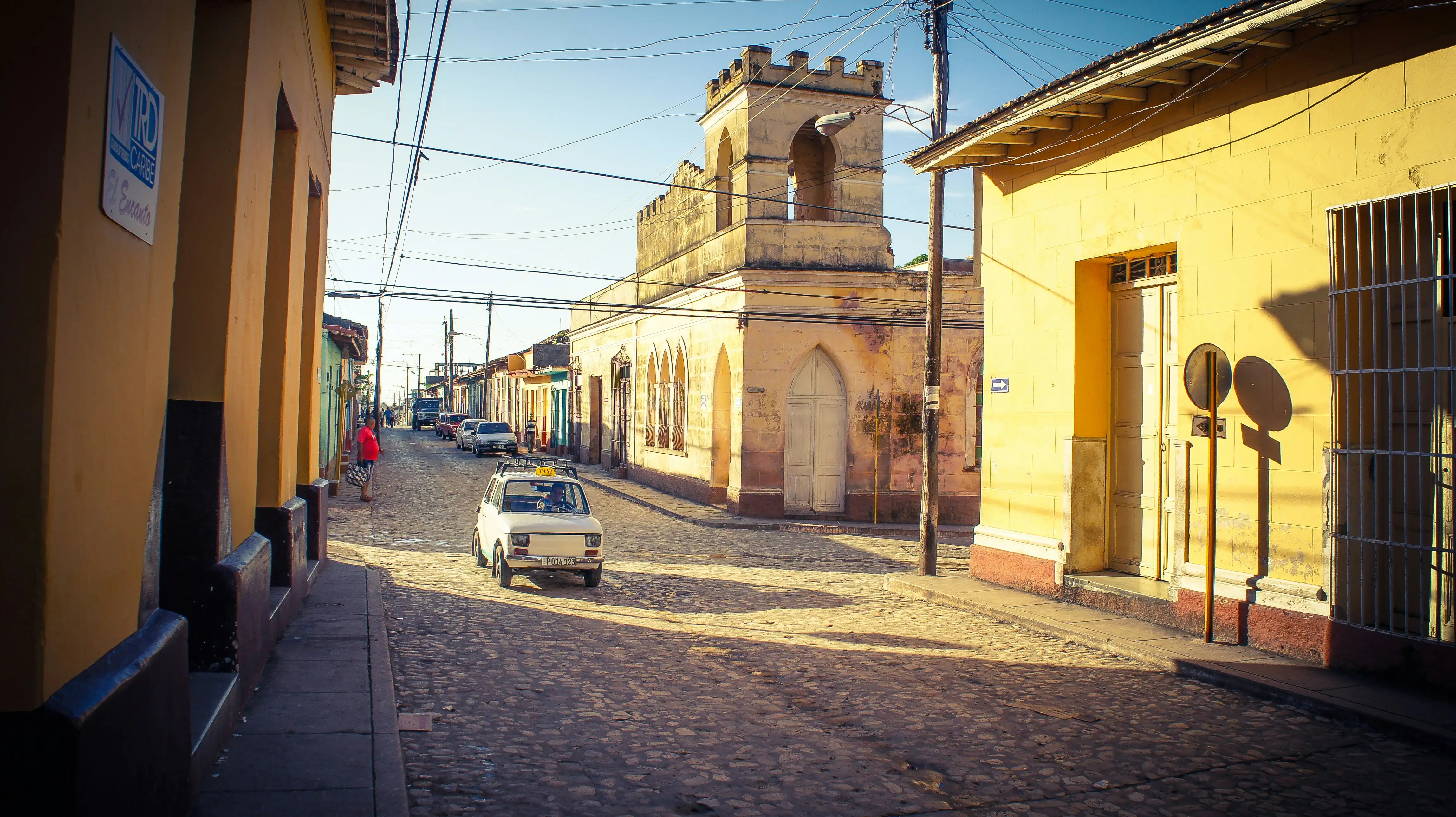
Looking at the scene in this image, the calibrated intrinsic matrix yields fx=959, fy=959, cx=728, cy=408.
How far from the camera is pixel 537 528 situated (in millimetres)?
11195

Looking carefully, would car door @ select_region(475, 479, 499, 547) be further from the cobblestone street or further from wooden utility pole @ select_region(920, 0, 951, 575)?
wooden utility pole @ select_region(920, 0, 951, 575)

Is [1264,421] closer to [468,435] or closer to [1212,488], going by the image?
[1212,488]

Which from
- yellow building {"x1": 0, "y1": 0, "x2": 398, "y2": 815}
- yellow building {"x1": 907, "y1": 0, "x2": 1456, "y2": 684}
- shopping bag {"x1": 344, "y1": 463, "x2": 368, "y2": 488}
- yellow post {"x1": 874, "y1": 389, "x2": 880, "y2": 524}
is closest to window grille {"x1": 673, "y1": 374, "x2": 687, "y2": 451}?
yellow post {"x1": 874, "y1": 389, "x2": 880, "y2": 524}

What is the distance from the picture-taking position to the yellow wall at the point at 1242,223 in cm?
739

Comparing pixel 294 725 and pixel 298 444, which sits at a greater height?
pixel 298 444

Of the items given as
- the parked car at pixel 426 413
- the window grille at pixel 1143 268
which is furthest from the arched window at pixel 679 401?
the parked car at pixel 426 413

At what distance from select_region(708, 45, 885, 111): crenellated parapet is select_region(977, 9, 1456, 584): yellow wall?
11206 millimetres

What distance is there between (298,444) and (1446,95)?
10.6m

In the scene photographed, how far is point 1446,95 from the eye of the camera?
693 centimetres

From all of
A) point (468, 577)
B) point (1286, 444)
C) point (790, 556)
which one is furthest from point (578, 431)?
point (1286, 444)

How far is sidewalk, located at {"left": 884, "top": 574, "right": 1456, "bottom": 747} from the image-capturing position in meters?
6.33

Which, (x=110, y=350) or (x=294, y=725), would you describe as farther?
(x=294, y=725)

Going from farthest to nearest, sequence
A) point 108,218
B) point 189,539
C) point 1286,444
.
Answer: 1. point 1286,444
2. point 189,539
3. point 108,218

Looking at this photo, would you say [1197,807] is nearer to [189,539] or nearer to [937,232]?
[189,539]
